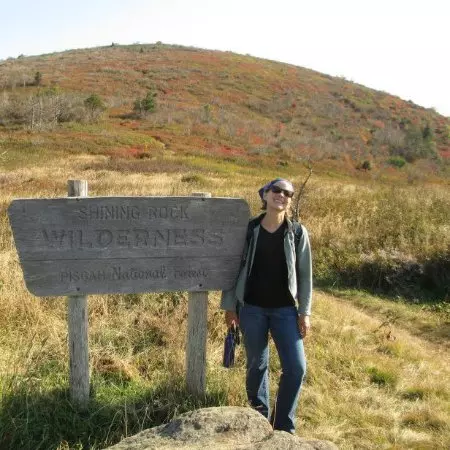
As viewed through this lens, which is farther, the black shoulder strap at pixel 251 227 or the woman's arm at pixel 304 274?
the black shoulder strap at pixel 251 227

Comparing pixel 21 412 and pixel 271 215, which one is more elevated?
pixel 271 215

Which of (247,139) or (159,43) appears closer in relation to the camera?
(247,139)

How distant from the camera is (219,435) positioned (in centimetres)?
241

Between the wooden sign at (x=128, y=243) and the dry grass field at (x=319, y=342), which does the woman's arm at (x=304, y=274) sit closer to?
the wooden sign at (x=128, y=243)

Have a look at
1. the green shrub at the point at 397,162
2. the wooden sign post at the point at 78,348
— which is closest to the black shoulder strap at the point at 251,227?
the wooden sign post at the point at 78,348

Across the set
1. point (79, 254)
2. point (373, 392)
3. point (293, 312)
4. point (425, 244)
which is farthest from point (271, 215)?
point (425, 244)

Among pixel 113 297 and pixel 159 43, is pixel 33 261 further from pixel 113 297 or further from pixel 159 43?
pixel 159 43

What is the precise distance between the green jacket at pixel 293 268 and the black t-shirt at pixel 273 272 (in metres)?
0.05

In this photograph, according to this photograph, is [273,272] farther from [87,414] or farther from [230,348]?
[87,414]

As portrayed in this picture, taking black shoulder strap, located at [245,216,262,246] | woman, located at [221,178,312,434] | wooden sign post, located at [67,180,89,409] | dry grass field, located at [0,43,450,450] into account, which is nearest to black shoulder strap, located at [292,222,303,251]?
woman, located at [221,178,312,434]

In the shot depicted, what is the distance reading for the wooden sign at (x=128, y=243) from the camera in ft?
9.40

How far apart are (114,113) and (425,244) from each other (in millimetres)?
36825

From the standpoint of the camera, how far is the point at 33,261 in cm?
290

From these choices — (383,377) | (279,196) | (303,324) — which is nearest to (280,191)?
(279,196)
